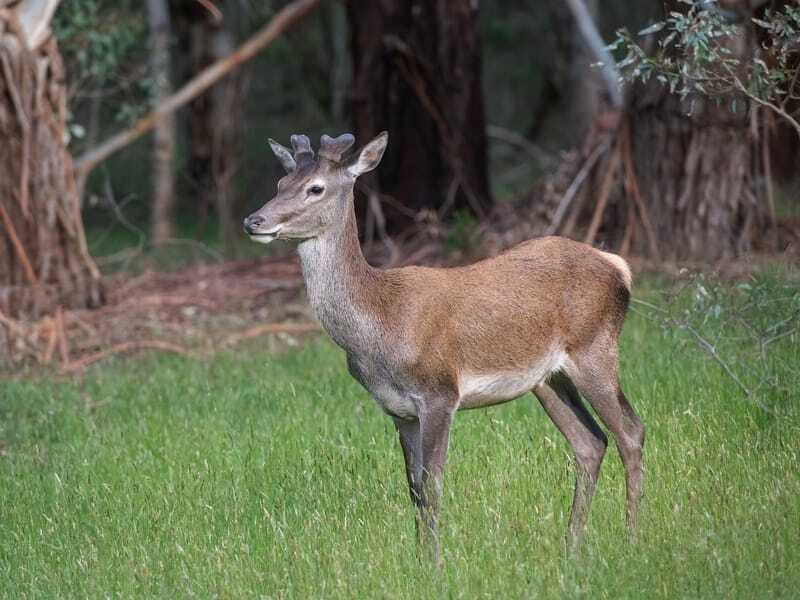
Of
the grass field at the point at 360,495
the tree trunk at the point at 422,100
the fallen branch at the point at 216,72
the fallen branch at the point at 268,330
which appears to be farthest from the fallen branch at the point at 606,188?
the fallen branch at the point at 216,72

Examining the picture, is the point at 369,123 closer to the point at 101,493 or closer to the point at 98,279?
the point at 98,279

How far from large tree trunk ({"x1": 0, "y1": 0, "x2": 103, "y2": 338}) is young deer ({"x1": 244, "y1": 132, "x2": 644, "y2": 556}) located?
5470mm

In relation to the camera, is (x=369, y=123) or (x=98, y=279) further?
(x=369, y=123)

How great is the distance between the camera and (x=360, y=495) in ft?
24.1

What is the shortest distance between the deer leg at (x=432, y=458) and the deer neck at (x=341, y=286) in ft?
1.49

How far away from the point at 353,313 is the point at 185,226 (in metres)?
15.5

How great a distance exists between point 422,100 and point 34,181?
4002 mm

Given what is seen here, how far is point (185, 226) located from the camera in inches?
861

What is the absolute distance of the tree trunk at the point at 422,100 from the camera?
14367mm

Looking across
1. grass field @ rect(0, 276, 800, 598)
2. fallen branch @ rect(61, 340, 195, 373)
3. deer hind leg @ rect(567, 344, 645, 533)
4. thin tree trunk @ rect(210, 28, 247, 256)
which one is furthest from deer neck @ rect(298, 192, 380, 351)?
thin tree trunk @ rect(210, 28, 247, 256)

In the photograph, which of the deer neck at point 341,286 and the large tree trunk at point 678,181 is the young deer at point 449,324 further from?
the large tree trunk at point 678,181

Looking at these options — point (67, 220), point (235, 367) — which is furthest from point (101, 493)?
point (67, 220)

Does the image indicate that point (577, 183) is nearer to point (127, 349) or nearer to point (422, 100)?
point (422, 100)

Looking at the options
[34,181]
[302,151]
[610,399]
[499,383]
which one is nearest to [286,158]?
[302,151]
